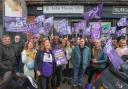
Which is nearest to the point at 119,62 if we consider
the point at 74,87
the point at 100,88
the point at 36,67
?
the point at 100,88

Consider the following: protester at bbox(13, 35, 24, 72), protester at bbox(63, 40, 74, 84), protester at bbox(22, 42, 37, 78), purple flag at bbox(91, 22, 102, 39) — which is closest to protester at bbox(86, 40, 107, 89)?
protester at bbox(22, 42, 37, 78)

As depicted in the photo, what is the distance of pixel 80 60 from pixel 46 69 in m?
1.27

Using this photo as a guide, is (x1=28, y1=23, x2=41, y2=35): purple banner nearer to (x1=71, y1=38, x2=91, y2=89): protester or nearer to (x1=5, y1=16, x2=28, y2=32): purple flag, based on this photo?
(x1=5, y1=16, x2=28, y2=32): purple flag

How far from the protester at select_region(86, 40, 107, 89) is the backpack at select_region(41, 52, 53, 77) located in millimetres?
1102

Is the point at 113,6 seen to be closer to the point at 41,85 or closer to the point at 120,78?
the point at 41,85

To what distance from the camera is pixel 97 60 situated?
39.4 ft

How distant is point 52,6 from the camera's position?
28.1 metres

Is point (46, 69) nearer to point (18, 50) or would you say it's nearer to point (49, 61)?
point (49, 61)

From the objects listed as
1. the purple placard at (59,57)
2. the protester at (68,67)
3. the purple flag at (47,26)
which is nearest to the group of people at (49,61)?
the purple placard at (59,57)

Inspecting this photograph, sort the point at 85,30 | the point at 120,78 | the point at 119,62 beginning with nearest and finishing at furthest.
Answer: the point at 120,78 → the point at 119,62 → the point at 85,30

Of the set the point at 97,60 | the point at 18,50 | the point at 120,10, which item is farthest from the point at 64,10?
the point at 97,60

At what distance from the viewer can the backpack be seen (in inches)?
461

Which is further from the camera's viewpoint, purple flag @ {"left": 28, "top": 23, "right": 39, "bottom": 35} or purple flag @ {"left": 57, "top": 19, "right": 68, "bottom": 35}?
purple flag @ {"left": 57, "top": 19, "right": 68, "bottom": 35}

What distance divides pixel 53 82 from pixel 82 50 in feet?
4.07
